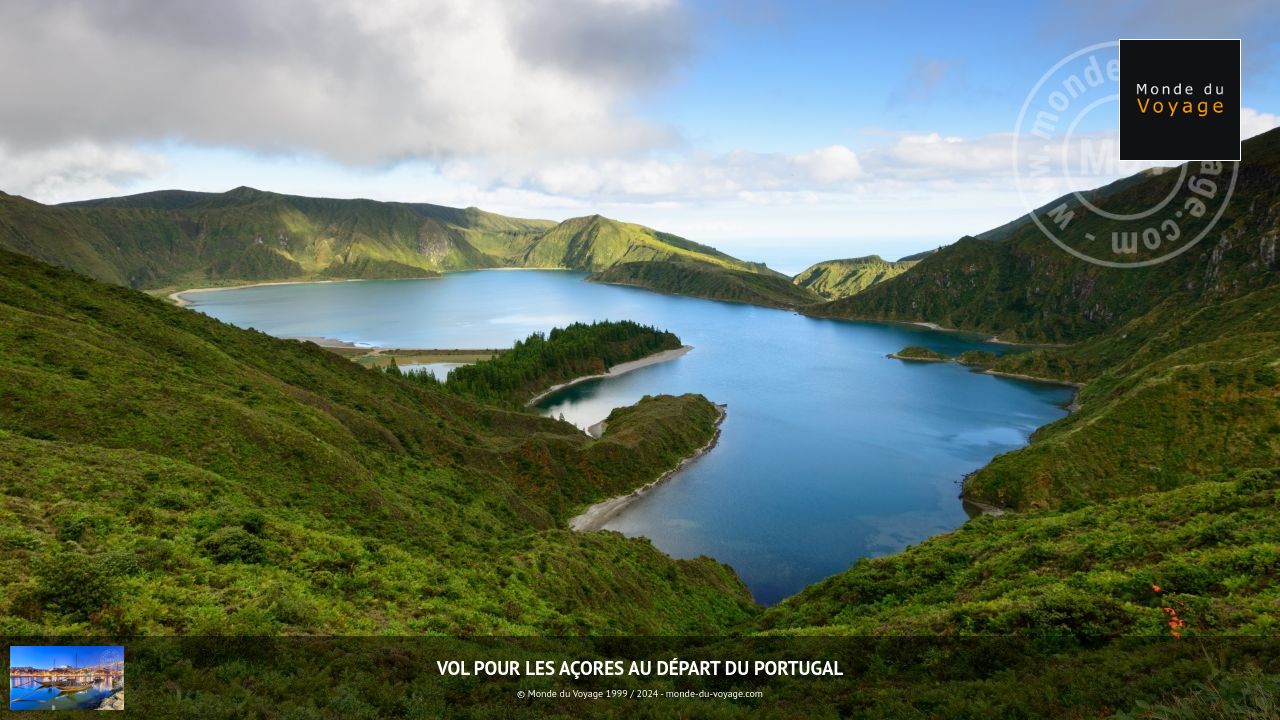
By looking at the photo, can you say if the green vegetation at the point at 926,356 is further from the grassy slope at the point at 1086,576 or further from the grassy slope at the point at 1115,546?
the grassy slope at the point at 1086,576

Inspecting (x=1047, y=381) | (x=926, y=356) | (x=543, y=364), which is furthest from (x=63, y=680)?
(x=926, y=356)

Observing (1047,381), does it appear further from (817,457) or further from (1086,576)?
(1086,576)

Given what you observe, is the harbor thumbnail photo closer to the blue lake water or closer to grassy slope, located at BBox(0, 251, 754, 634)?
grassy slope, located at BBox(0, 251, 754, 634)

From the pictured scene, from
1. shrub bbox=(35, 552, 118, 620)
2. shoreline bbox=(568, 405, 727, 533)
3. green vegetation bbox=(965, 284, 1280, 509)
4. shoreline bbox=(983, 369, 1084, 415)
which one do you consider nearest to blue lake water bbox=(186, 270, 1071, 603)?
shoreline bbox=(568, 405, 727, 533)

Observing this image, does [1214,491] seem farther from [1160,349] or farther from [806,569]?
[1160,349]

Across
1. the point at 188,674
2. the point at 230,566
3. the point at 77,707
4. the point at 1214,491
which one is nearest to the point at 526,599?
the point at 230,566

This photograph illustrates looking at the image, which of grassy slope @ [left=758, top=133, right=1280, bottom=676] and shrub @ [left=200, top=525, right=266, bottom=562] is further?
shrub @ [left=200, top=525, right=266, bottom=562]

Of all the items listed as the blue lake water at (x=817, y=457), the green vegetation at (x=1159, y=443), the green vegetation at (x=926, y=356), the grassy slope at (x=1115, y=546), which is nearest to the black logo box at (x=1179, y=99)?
the grassy slope at (x=1115, y=546)
